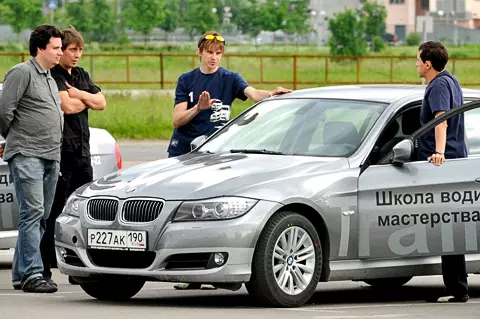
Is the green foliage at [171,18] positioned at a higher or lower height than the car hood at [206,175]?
lower

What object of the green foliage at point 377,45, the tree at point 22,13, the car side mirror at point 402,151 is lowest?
the green foliage at point 377,45

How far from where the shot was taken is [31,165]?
396 inches

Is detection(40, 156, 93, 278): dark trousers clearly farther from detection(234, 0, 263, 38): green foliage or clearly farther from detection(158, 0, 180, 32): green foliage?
detection(234, 0, 263, 38): green foliage

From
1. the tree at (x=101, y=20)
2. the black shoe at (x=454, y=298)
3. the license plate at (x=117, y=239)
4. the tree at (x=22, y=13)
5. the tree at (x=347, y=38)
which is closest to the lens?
the license plate at (x=117, y=239)

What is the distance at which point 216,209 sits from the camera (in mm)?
8859

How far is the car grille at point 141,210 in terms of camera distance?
8.99m

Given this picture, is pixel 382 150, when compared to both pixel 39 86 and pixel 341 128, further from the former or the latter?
pixel 39 86

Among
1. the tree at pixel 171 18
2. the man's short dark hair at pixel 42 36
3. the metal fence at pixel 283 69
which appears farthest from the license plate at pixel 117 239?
the tree at pixel 171 18

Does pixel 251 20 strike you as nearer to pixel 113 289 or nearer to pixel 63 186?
pixel 63 186

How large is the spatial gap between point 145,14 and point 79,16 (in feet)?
16.9

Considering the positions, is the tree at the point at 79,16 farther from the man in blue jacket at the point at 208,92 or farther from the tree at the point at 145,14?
the man in blue jacket at the point at 208,92

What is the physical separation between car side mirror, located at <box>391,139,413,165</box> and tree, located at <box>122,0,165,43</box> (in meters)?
97.5

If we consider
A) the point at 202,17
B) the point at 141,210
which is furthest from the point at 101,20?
the point at 141,210

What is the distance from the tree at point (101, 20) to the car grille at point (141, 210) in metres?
99.8
